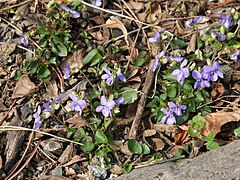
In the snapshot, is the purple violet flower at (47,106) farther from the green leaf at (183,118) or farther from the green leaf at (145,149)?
the green leaf at (183,118)

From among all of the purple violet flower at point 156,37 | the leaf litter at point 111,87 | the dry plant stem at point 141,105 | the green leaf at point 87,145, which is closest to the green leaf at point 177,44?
the leaf litter at point 111,87

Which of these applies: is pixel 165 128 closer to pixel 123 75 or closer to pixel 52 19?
pixel 123 75

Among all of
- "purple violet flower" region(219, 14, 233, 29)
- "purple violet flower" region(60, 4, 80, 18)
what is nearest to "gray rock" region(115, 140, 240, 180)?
"purple violet flower" region(219, 14, 233, 29)

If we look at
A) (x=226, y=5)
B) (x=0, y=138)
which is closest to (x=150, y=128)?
(x=0, y=138)

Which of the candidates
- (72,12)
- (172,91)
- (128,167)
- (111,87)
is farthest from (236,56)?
(72,12)

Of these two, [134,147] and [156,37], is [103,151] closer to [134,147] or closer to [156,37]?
[134,147]

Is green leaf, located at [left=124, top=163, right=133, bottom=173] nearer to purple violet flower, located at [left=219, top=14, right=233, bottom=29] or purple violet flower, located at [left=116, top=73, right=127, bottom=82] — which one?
purple violet flower, located at [left=116, top=73, right=127, bottom=82]
